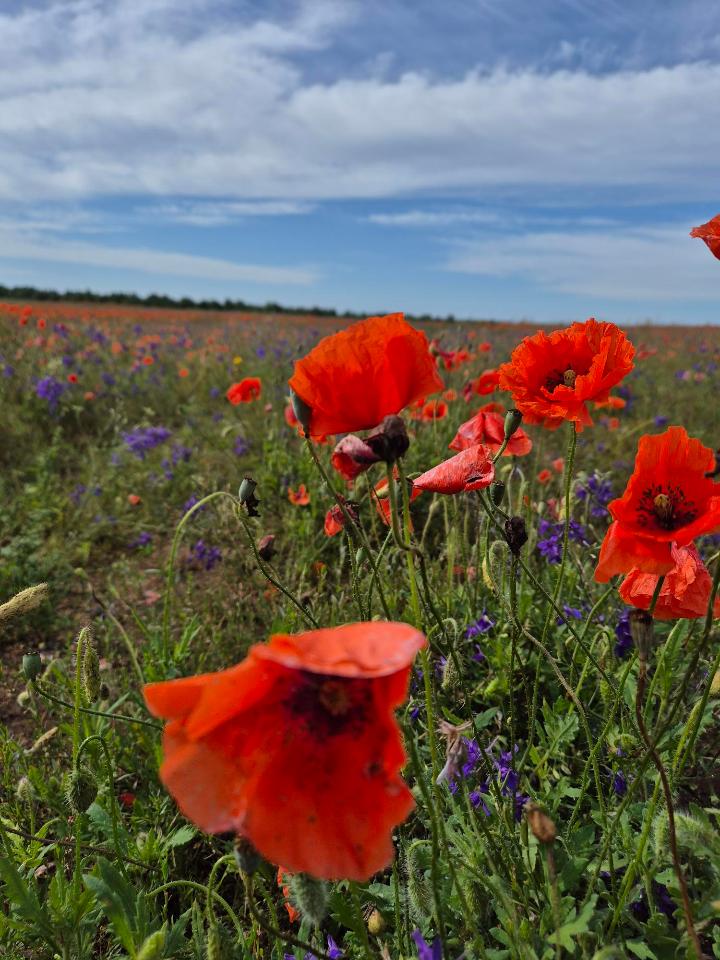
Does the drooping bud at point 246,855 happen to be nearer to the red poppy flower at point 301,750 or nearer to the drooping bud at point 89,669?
the red poppy flower at point 301,750

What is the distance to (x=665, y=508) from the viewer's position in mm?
1075

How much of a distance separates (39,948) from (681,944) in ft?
4.45

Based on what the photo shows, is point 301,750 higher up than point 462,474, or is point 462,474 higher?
point 462,474

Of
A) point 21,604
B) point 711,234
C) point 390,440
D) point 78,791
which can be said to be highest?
point 711,234

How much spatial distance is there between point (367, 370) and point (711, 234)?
71 centimetres

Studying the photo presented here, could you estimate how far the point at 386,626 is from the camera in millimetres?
675

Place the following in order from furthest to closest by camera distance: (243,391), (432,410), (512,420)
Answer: (243,391) → (432,410) → (512,420)

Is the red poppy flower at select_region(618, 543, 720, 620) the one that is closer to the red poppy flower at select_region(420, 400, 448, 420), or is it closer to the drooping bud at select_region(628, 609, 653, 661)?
the drooping bud at select_region(628, 609, 653, 661)

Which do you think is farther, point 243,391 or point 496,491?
point 243,391

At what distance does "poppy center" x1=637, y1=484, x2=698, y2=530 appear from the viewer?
1.07 m

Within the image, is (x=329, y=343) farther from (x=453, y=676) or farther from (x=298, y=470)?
(x=298, y=470)

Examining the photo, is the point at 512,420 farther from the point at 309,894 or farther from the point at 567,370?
the point at 309,894

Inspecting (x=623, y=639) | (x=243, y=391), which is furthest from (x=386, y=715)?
(x=243, y=391)

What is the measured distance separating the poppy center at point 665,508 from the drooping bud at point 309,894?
0.71 meters
